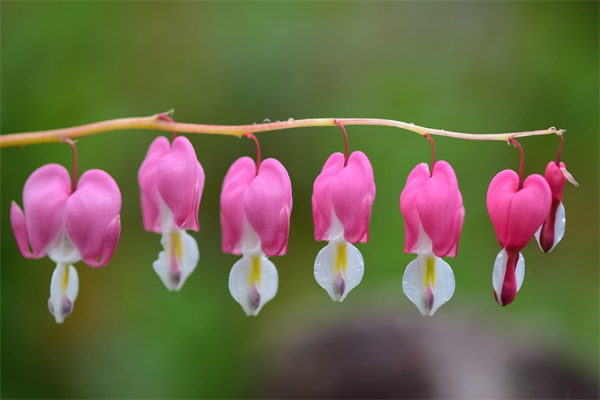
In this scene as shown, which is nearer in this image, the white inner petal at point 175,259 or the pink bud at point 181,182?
the pink bud at point 181,182

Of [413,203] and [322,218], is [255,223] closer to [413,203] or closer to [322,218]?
[322,218]

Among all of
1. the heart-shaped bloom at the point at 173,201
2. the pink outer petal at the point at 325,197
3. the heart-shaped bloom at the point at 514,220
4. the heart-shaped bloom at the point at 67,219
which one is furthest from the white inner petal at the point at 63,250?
the heart-shaped bloom at the point at 514,220

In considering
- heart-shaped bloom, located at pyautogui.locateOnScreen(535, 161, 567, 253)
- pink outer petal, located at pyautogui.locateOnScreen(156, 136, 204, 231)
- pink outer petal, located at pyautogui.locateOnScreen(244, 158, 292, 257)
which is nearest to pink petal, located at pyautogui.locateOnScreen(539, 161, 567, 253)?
heart-shaped bloom, located at pyautogui.locateOnScreen(535, 161, 567, 253)

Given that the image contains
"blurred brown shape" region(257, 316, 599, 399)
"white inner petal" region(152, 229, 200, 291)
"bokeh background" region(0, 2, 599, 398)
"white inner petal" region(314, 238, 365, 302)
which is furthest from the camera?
"bokeh background" region(0, 2, 599, 398)

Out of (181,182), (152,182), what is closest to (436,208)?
(181,182)

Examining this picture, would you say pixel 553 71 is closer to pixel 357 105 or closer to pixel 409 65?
pixel 409 65

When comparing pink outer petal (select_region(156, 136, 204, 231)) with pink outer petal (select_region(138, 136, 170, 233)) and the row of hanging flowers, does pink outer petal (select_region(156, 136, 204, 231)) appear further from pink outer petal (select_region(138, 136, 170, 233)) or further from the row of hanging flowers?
pink outer petal (select_region(138, 136, 170, 233))

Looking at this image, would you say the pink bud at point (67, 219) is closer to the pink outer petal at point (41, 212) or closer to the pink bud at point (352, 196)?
the pink outer petal at point (41, 212)

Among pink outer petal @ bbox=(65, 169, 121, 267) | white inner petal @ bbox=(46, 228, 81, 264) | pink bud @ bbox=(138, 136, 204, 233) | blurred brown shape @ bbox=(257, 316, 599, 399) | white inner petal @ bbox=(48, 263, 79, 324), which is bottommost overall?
blurred brown shape @ bbox=(257, 316, 599, 399)
